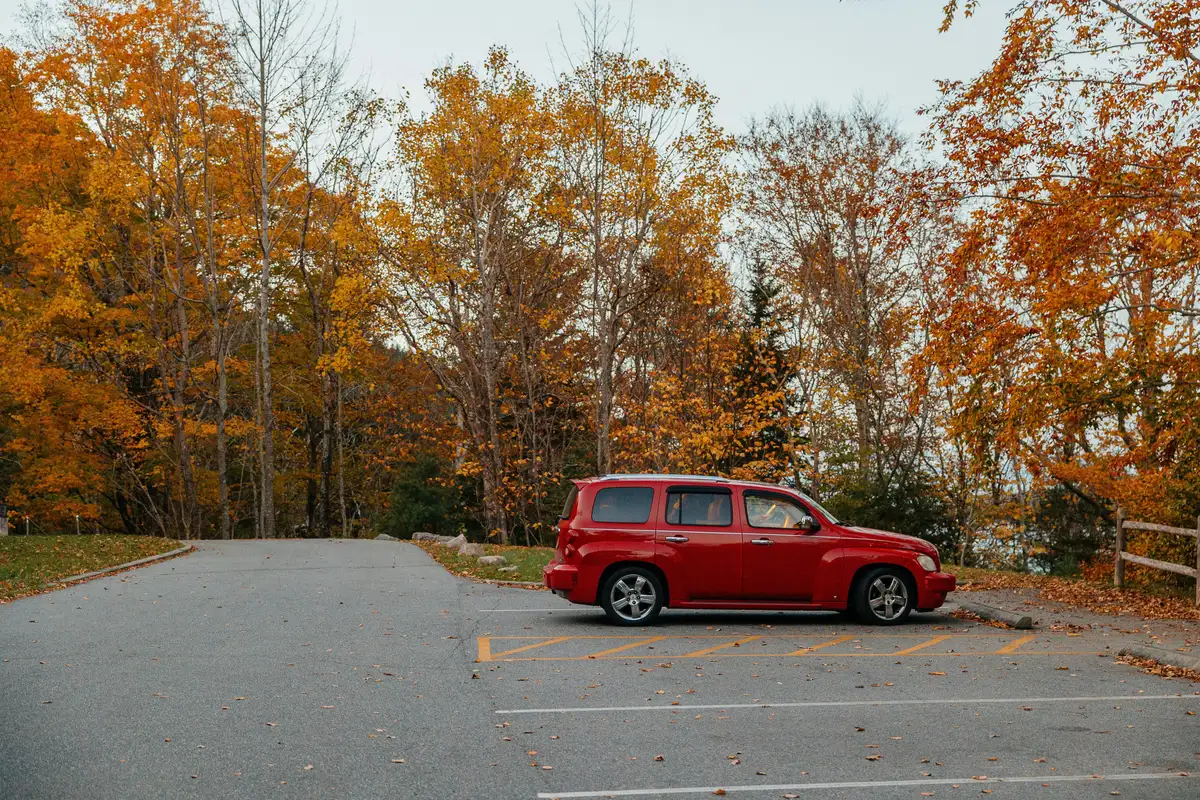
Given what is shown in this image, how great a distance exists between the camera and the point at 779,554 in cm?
1354

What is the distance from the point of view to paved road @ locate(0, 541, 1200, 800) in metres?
6.54

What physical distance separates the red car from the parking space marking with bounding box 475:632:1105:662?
656 millimetres

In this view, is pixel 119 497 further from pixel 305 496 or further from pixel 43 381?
pixel 305 496

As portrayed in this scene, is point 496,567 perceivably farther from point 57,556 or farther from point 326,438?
point 326,438

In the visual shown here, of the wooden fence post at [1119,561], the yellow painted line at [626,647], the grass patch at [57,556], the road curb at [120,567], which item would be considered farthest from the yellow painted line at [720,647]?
the road curb at [120,567]

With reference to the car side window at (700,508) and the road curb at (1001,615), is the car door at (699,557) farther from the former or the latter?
the road curb at (1001,615)

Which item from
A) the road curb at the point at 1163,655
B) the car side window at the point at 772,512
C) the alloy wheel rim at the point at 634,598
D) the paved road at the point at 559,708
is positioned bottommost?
the paved road at the point at 559,708

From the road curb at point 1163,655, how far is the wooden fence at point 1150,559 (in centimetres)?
478

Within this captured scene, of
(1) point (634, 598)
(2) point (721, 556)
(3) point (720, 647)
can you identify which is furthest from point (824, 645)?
(1) point (634, 598)

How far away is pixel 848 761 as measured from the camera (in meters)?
7.05

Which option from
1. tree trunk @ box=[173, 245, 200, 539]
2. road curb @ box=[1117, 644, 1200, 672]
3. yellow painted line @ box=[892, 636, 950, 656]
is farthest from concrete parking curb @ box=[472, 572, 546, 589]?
tree trunk @ box=[173, 245, 200, 539]

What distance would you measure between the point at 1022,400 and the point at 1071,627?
13.1 feet

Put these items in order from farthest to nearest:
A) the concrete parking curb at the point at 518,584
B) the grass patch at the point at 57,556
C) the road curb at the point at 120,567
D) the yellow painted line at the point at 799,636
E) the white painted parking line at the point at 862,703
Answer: the concrete parking curb at the point at 518,584, the road curb at the point at 120,567, the grass patch at the point at 57,556, the yellow painted line at the point at 799,636, the white painted parking line at the point at 862,703

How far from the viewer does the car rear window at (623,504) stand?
13.6 meters
